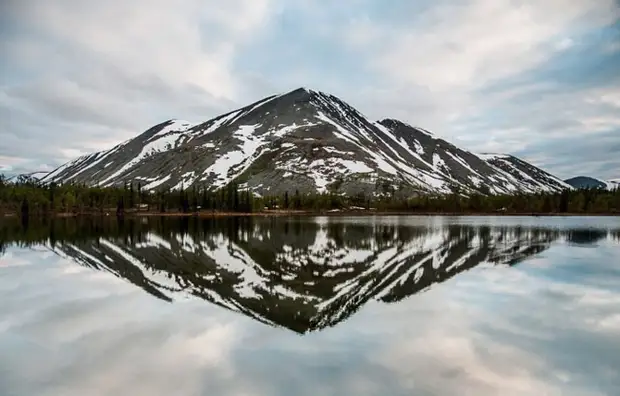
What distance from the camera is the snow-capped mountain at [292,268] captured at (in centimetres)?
2328

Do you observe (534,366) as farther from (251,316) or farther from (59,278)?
(59,278)

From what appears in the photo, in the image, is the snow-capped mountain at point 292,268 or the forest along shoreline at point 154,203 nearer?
the snow-capped mountain at point 292,268

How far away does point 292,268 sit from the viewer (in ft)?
114

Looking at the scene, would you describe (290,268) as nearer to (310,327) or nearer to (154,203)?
(310,327)

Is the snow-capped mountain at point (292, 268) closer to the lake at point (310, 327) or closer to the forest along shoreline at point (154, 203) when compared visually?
the lake at point (310, 327)

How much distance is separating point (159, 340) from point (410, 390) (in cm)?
910

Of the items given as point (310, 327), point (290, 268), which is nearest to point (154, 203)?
point (290, 268)

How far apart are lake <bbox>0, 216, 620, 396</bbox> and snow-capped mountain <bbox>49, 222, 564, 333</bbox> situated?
0.16m

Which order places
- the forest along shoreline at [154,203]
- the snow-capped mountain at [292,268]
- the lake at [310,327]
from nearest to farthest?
the lake at [310,327], the snow-capped mountain at [292,268], the forest along shoreline at [154,203]

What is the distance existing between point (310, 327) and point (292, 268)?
15799 millimetres

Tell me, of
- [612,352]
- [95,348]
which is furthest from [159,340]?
[612,352]

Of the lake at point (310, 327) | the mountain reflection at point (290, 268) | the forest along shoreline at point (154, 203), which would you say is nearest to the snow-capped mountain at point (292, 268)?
the mountain reflection at point (290, 268)

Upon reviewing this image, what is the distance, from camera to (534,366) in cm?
1449

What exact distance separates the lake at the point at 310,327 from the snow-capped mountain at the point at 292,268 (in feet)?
0.53
